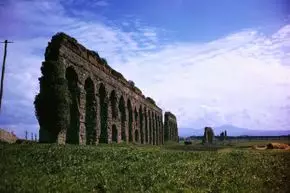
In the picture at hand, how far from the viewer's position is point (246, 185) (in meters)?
11.2

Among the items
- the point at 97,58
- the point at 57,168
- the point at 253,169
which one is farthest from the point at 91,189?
the point at 97,58

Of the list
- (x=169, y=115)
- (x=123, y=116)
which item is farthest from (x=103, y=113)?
(x=169, y=115)

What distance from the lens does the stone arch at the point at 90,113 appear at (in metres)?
28.5

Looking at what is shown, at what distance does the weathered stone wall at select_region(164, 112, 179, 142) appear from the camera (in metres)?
77.5

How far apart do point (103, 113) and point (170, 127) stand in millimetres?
50236

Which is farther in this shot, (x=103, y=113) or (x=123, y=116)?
(x=123, y=116)

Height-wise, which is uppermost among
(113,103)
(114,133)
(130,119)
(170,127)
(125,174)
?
(170,127)

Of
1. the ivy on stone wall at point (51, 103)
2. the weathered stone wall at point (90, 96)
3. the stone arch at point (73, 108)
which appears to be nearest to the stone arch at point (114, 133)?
the weathered stone wall at point (90, 96)

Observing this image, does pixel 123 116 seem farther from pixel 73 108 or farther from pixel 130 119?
pixel 73 108

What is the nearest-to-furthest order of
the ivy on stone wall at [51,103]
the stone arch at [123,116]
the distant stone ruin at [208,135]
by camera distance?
the ivy on stone wall at [51,103]
the stone arch at [123,116]
the distant stone ruin at [208,135]

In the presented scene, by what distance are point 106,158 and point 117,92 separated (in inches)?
824

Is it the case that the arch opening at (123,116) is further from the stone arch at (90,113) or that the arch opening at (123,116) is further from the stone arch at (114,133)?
the stone arch at (90,113)

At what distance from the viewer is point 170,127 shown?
8100 cm

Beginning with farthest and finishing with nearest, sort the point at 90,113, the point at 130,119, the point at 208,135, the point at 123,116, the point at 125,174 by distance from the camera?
the point at 208,135
the point at 130,119
the point at 123,116
the point at 90,113
the point at 125,174
